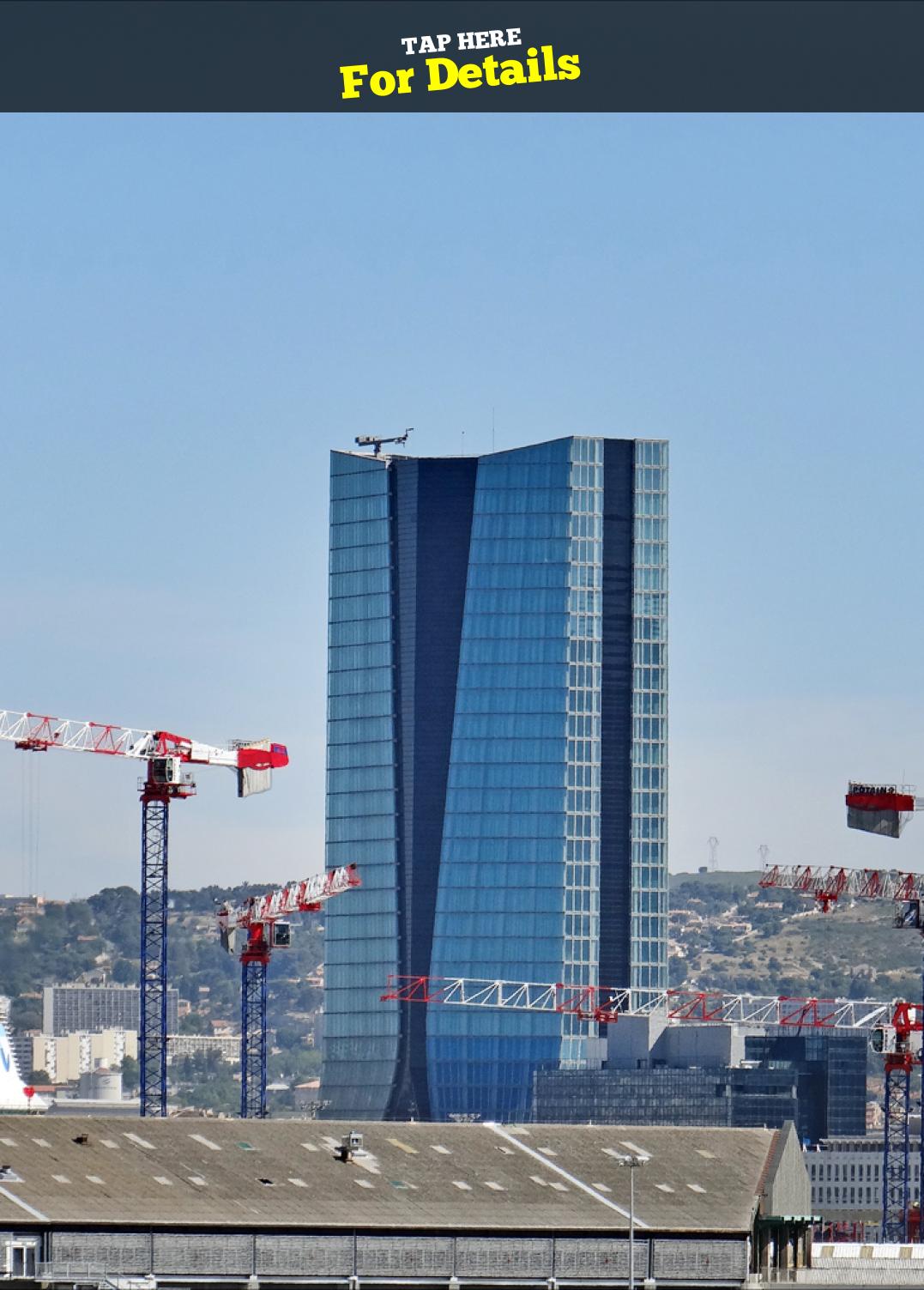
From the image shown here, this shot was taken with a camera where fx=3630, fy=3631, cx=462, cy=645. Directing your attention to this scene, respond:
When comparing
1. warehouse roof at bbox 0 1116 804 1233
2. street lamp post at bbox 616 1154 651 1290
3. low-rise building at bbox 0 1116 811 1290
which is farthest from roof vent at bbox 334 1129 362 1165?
street lamp post at bbox 616 1154 651 1290

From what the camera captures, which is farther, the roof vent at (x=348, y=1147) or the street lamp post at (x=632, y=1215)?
the roof vent at (x=348, y=1147)

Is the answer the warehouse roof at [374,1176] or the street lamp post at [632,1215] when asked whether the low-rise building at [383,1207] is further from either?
the street lamp post at [632,1215]

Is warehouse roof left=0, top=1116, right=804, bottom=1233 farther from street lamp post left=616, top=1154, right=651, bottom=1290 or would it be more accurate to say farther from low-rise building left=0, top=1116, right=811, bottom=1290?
street lamp post left=616, top=1154, right=651, bottom=1290

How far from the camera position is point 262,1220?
157 metres

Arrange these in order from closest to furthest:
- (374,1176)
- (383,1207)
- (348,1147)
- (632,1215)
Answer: (632,1215)
(383,1207)
(374,1176)
(348,1147)

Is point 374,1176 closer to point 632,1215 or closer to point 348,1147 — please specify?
point 348,1147

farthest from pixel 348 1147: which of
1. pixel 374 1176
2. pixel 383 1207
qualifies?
pixel 383 1207

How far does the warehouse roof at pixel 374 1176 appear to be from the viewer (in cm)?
15750

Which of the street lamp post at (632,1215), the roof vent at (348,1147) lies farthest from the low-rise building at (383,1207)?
the street lamp post at (632,1215)

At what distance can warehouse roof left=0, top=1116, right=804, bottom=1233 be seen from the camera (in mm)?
157500

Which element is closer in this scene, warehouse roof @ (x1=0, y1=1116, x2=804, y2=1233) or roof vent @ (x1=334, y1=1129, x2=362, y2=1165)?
warehouse roof @ (x1=0, y1=1116, x2=804, y2=1233)

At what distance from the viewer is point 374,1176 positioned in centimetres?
16688

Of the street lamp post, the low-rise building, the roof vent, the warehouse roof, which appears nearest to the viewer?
the street lamp post

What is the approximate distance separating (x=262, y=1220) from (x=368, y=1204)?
20.8 feet
